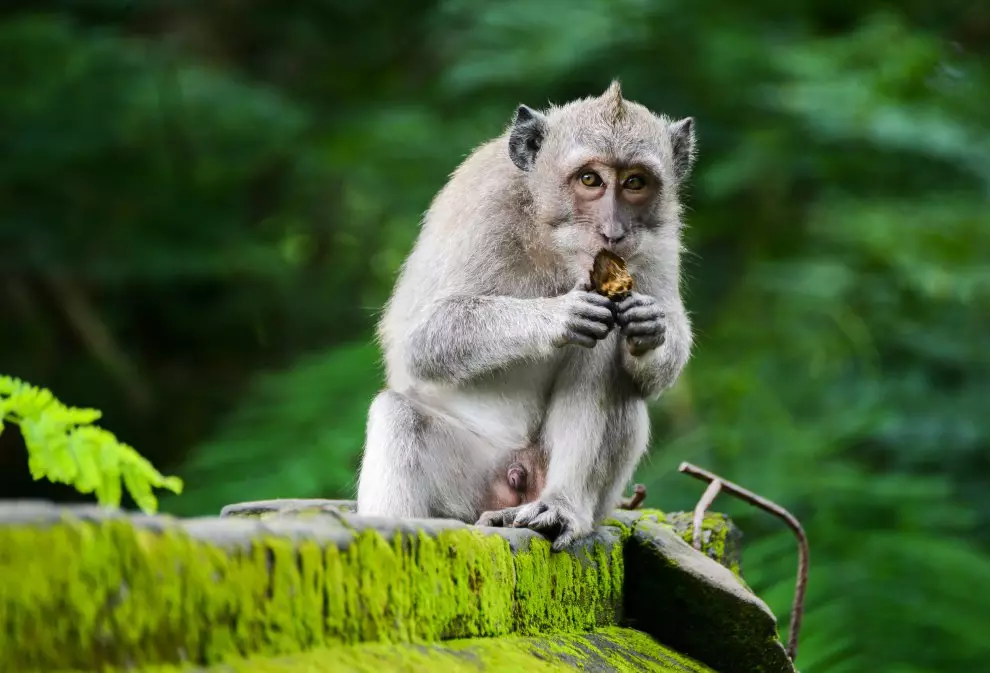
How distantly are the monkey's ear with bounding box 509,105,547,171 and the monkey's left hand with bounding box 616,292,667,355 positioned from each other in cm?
109

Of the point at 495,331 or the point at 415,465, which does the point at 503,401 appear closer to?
the point at 495,331

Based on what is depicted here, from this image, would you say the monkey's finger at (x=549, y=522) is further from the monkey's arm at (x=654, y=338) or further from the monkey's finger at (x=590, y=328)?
the monkey's arm at (x=654, y=338)

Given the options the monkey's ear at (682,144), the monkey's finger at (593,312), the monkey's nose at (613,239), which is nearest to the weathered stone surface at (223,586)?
the monkey's finger at (593,312)

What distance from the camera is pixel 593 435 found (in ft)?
19.8

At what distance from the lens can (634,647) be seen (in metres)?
5.13

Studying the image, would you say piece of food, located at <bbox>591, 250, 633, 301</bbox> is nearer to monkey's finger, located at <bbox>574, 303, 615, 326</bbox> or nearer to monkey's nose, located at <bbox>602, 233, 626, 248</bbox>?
monkey's nose, located at <bbox>602, 233, 626, 248</bbox>

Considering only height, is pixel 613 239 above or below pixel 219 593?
above

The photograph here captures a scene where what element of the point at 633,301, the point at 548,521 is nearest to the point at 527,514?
the point at 548,521

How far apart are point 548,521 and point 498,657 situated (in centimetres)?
138

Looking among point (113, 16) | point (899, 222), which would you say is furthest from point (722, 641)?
point (113, 16)

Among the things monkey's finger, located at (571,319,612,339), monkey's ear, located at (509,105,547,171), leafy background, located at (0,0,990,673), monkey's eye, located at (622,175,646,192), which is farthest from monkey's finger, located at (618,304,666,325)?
leafy background, located at (0,0,990,673)

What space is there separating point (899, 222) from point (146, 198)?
690cm

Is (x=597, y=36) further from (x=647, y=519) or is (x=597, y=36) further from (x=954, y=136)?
(x=647, y=519)

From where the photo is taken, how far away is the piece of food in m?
5.91
